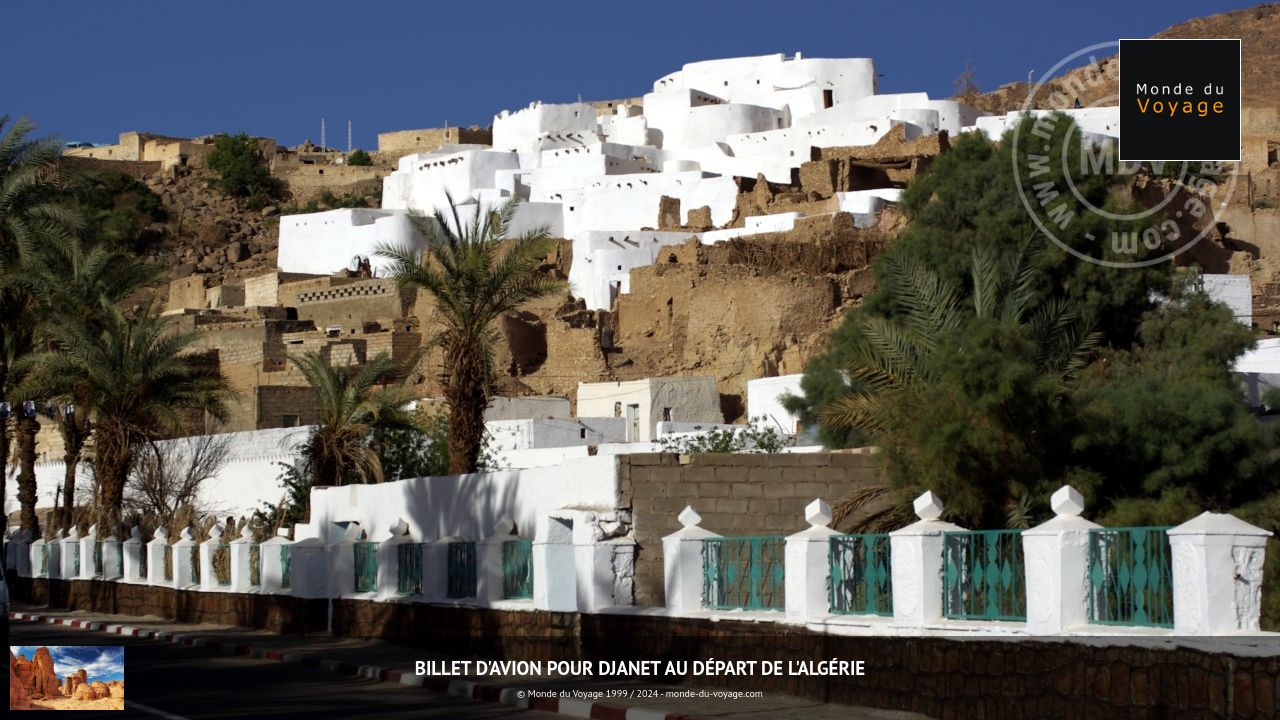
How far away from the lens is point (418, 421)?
28859 mm

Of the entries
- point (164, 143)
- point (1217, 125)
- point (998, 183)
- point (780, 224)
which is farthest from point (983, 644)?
point (164, 143)

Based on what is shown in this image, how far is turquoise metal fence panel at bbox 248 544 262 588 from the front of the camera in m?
21.3

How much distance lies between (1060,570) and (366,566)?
10586 millimetres

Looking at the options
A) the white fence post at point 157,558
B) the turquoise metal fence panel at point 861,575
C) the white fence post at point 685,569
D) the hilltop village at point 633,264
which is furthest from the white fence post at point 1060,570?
the hilltop village at point 633,264

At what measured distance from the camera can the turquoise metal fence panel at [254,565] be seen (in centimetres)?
2127

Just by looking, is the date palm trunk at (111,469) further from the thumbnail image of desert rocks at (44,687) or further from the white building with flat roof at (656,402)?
the thumbnail image of desert rocks at (44,687)

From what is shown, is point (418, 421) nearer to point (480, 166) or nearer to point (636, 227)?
point (636, 227)

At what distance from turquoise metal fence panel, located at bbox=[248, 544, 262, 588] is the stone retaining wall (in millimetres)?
2683

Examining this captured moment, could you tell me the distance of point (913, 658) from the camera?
10438mm

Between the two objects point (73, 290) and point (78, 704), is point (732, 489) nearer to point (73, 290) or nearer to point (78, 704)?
point (78, 704)

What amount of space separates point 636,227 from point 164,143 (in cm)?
4170

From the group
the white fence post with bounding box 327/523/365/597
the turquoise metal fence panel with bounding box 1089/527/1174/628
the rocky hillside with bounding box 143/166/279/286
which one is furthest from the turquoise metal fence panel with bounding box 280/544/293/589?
the rocky hillside with bounding box 143/166/279/286

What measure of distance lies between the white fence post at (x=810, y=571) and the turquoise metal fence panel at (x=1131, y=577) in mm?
2531

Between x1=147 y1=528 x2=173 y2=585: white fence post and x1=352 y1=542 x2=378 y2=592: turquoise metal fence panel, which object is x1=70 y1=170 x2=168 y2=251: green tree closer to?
x1=147 y1=528 x2=173 y2=585: white fence post
